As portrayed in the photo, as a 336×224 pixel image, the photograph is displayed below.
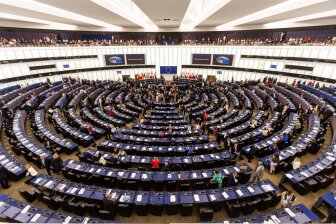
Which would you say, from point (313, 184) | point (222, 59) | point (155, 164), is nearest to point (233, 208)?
point (313, 184)

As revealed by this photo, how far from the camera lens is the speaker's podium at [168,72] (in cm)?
4412

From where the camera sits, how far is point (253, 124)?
688 inches

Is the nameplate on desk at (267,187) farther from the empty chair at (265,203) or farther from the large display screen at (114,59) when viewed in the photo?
the large display screen at (114,59)

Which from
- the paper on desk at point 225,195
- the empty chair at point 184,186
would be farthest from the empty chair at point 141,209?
the paper on desk at point 225,195

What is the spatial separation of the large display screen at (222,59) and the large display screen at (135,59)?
15.8m

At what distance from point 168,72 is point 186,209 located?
124 ft

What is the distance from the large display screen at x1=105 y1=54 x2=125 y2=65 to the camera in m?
40.8

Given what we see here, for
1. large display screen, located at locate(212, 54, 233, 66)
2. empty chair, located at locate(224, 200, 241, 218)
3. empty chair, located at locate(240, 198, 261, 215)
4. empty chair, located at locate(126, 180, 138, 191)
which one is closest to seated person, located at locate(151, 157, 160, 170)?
empty chair, located at locate(126, 180, 138, 191)

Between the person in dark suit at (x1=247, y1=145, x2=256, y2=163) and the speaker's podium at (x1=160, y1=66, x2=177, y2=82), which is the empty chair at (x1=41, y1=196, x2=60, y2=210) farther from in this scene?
the speaker's podium at (x1=160, y1=66, x2=177, y2=82)

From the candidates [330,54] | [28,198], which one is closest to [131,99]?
[28,198]

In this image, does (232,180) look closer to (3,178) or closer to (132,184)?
(132,184)

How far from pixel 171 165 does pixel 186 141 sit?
3438 millimetres

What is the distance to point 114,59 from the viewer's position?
41.1 metres

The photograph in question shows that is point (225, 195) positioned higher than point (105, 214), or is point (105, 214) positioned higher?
point (225, 195)
